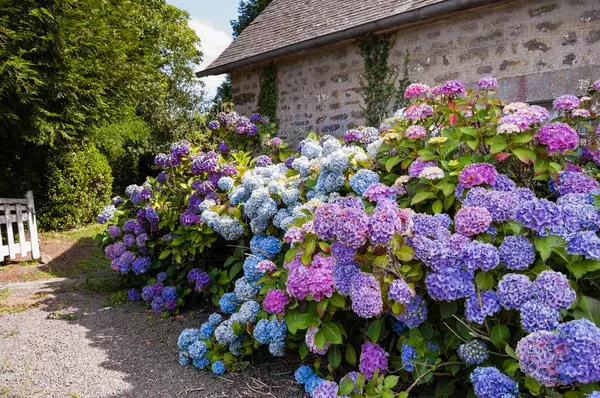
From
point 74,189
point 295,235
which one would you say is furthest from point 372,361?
point 74,189

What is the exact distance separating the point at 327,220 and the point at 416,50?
4.17 metres

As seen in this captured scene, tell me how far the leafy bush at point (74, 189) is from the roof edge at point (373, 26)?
4.51 m

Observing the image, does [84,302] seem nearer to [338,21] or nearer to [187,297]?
[187,297]

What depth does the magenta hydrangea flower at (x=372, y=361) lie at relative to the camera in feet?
7.17

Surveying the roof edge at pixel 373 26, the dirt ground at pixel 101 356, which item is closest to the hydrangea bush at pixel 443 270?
the dirt ground at pixel 101 356

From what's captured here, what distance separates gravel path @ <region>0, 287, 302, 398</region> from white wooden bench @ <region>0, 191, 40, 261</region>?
292 centimetres

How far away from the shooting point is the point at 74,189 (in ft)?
31.1

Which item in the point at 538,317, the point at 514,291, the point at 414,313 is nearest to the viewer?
the point at 538,317

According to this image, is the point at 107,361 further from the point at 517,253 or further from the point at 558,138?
the point at 558,138

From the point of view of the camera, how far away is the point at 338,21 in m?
6.14

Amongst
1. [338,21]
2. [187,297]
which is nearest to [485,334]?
[187,297]

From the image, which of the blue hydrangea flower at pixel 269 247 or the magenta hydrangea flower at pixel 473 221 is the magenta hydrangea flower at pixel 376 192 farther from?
the blue hydrangea flower at pixel 269 247

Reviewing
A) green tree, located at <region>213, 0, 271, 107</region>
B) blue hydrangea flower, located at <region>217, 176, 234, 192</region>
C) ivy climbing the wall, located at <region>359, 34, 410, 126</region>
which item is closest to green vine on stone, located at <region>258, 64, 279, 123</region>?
ivy climbing the wall, located at <region>359, 34, 410, 126</region>

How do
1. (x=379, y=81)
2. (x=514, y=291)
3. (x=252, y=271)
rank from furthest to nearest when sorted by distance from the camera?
1. (x=379, y=81)
2. (x=252, y=271)
3. (x=514, y=291)
